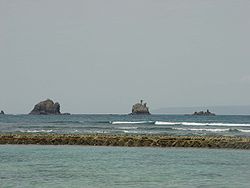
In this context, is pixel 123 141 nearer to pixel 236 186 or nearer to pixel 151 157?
pixel 151 157

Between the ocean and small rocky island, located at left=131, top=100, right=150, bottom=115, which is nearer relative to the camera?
the ocean

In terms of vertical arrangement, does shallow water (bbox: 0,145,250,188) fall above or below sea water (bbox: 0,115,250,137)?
below

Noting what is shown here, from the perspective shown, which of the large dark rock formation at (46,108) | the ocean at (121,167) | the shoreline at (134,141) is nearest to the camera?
the ocean at (121,167)

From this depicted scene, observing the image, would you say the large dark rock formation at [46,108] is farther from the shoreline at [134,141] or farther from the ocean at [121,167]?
the ocean at [121,167]

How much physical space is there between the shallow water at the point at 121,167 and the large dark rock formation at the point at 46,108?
5179 inches

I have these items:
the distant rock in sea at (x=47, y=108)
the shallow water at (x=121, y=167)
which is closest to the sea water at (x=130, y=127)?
the shallow water at (x=121, y=167)

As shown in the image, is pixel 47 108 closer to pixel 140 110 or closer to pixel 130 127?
pixel 140 110

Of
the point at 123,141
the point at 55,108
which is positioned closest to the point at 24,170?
the point at 123,141

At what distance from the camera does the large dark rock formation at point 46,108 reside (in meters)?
167

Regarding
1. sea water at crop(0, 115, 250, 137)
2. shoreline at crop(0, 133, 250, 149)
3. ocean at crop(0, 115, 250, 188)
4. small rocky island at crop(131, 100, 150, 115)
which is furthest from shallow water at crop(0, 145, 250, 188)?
small rocky island at crop(131, 100, 150, 115)

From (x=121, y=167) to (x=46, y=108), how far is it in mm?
143551

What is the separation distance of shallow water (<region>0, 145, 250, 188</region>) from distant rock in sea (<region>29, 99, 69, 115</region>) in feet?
431

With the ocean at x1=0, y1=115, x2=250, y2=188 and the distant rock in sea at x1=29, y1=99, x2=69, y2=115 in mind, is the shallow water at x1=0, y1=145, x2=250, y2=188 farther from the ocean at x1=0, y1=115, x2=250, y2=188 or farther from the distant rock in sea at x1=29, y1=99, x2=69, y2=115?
the distant rock in sea at x1=29, y1=99, x2=69, y2=115

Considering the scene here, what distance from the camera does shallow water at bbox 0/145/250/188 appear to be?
2084cm
